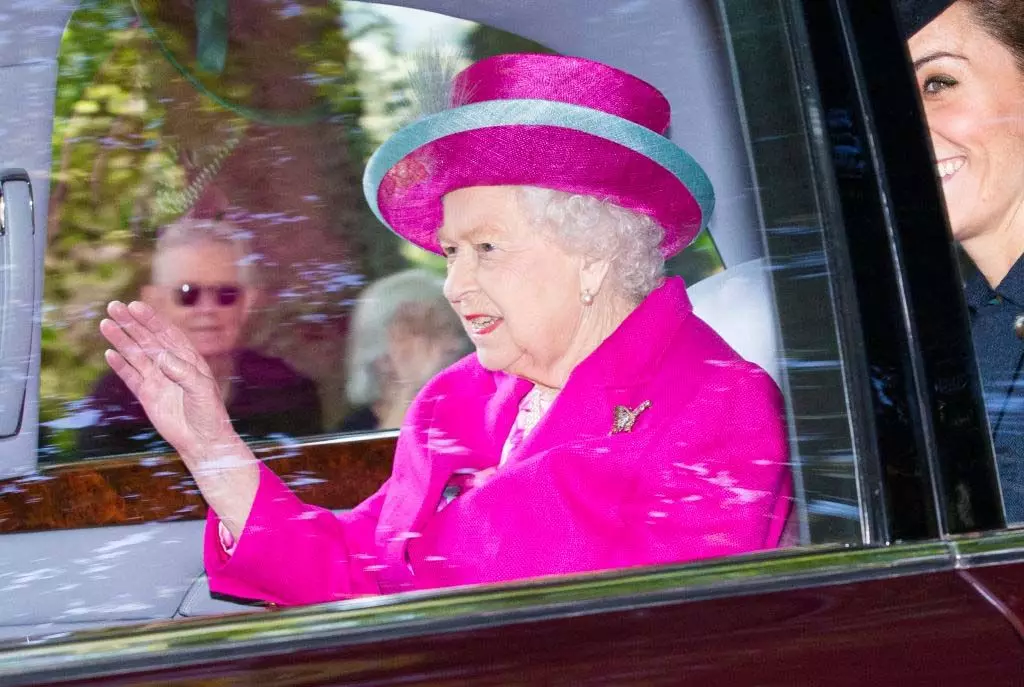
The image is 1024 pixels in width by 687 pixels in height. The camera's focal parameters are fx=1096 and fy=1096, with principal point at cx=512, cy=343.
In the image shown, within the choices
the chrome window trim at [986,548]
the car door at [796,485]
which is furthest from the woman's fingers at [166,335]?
the chrome window trim at [986,548]

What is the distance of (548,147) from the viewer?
55.4 inches

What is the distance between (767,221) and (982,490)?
1.27ft

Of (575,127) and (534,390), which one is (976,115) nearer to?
(575,127)

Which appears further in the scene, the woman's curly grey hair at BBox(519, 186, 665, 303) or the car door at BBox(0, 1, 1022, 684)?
the woman's curly grey hair at BBox(519, 186, 665, 303)

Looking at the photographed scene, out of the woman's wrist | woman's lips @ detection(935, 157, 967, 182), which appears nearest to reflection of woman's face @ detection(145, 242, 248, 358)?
the woman's wrist

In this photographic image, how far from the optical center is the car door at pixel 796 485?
1.09 m

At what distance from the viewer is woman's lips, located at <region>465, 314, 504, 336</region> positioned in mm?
1378

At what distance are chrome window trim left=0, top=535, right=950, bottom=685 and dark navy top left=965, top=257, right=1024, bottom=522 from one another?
13cm

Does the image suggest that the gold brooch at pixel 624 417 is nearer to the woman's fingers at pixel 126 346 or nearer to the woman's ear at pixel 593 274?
the woman's ear at pixel 593 274

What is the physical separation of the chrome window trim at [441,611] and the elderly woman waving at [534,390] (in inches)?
2.5

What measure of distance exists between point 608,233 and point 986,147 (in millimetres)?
486

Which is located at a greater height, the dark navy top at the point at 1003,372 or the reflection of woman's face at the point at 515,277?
the reflection of woman's face at the point at 515,277

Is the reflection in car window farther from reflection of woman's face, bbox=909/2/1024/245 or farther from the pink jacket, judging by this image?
reflection of woman's face, bbox=909/2/1024/245

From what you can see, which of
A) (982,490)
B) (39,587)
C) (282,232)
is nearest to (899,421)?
(982,490)
